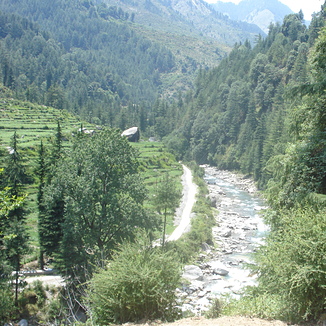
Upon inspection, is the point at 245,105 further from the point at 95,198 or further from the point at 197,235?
the point at 95,198

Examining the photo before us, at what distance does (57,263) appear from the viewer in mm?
23406

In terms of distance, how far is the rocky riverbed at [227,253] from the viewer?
2544cm

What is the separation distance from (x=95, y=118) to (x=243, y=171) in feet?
211

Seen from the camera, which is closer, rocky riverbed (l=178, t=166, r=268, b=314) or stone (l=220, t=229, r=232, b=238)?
rocky riverbed (l=178, t=166, r=268, b=314)

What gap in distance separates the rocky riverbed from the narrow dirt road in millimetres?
3725

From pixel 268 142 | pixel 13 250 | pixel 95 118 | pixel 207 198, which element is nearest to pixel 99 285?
pixel 13 250

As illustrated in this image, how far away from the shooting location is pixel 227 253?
117ft

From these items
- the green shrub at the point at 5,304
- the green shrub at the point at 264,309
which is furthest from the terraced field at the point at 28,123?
the green shrub at the point at 264,309

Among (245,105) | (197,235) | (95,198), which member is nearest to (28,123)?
(197,235)

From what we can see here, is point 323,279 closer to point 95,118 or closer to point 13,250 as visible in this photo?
point 13,250

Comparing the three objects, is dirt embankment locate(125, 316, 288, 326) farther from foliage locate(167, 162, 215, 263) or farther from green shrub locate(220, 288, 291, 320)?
foliage locate(167, 162, 215, 263)

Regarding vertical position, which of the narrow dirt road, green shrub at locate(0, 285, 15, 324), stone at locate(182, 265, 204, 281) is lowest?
the narrow dirt road

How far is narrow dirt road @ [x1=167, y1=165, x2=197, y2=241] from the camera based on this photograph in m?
39.4

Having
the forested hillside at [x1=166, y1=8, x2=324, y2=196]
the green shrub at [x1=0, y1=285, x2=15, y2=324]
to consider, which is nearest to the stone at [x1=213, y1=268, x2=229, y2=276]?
the green shrub at [x1=0, y1=285, x2=15, y2=324]
